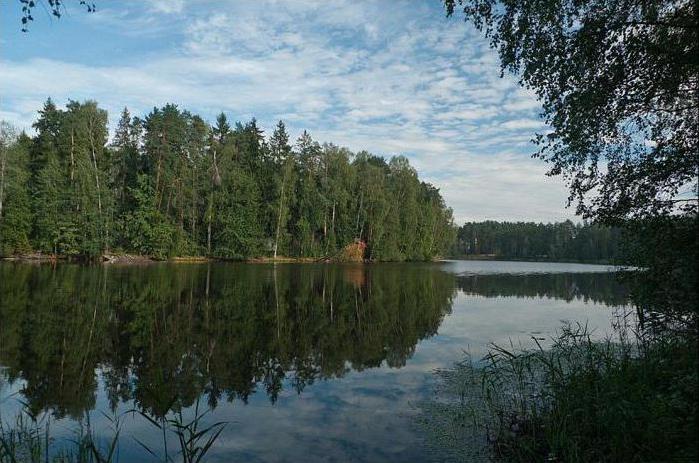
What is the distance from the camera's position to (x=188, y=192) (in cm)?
6469

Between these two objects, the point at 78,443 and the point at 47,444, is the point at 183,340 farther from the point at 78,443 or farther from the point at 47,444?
the point at 78,443

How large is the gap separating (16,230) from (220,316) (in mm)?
44988

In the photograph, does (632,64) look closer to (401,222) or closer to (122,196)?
(122,196)

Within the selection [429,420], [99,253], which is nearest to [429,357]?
[429,420]

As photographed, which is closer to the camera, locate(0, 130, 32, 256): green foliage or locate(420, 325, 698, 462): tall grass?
locate(420, 325, 698, 462): tall grass

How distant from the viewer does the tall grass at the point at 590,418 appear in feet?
17.4

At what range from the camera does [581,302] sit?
28938 mm

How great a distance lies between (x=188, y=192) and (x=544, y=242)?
475 ft

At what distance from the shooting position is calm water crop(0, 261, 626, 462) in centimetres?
798

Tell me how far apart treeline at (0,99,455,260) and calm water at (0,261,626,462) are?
98.0 ft

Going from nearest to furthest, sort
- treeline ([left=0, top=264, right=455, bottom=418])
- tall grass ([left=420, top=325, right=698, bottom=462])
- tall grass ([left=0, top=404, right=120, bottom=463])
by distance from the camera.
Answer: tall grass ([left=420, top=325, right=698, bottom=462]) < tall grass ([left=0, top=404, right=120, bottom=463]) < treeline ([left=0, top=264, right=455, bottom=418])

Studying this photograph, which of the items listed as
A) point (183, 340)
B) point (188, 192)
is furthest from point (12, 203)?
point (183, 340)

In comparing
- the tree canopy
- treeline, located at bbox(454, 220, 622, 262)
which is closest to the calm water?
the tree canopy

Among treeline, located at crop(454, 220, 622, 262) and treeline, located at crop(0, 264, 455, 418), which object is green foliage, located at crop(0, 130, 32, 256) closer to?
treeline, located at crop(0, 264, 455, 418)
